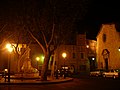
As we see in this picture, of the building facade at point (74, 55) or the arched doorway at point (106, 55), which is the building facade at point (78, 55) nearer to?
A: the building facade at point (74, 55)

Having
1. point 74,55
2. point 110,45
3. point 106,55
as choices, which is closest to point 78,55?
point 74,55

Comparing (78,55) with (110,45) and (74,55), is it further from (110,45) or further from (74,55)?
Result: (110,45)

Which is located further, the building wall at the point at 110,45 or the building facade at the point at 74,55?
the building facade at the point at 74,55

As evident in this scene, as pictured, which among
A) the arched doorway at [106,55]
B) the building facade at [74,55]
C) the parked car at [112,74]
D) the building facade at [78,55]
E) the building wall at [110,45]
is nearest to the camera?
the parked car at [112,74]

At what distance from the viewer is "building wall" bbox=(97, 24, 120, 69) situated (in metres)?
58.1

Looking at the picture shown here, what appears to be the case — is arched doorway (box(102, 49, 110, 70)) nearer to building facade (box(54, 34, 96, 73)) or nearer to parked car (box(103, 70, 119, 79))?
building facade (box(54, 34, 96, 73))

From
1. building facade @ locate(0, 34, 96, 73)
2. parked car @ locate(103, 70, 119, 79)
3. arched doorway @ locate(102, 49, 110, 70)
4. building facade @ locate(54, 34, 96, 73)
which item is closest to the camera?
parked car @ locate(103, 70, 119, 79)

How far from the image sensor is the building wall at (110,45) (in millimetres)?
58100

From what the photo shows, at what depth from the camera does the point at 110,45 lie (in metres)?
60.0

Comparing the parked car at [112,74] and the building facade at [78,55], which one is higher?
the building facade at [78,55]

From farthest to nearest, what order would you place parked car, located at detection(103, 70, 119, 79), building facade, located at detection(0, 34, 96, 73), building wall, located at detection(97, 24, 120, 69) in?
building facade, located at detection(0, 34, 96, 73)
building wall, located at detection(97, 24, 120, 69)
parked car, located at detection(103, 70, 119, 79)

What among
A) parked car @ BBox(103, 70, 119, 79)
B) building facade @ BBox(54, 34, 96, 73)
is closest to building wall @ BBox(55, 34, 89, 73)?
building facade @ BBox(54, 34, 96, 73)

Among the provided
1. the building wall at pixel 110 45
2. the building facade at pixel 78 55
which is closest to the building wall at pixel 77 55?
the building facade at pixel 78 55

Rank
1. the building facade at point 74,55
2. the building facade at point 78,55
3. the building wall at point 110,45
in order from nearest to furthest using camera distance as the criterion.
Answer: the building wall at point 110,45 → the building facade at point 74,55 → the building facade at point 78,55
